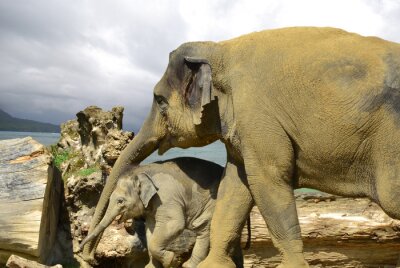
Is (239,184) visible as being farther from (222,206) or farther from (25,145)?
(25,145)

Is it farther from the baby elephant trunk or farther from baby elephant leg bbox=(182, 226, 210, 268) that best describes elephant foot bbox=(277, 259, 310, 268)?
the baby elephant trunk

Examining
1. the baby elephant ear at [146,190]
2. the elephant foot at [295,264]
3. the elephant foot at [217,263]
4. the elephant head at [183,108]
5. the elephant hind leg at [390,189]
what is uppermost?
the elephant head at [183,108]

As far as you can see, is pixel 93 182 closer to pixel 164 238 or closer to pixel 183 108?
pixel 164 238

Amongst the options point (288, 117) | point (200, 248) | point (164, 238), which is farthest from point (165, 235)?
point (288, 117)

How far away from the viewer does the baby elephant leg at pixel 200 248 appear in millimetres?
4094

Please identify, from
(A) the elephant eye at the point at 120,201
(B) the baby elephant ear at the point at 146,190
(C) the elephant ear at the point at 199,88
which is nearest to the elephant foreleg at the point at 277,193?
(C) the elephant ear at the point at 199,88

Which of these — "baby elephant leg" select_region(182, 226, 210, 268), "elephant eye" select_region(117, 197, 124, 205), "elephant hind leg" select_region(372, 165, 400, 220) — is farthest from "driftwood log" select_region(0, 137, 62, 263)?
"elephant hind leg" select_region(372, 165, 400, 220)

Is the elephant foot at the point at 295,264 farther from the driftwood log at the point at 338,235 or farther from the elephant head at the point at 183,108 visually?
the driftwood log at the point at 338,235

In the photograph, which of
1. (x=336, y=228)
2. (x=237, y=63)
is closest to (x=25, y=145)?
(x=237, y=63)

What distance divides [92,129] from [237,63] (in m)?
2.69

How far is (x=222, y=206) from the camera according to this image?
12.3 feet

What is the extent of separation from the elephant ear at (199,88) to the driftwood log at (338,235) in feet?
6.89

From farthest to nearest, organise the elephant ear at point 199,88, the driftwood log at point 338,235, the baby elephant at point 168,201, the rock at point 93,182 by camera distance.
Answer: the driftwood log at point 338,235, the rock at point 93,182, the baby elephant at point 168,201, the elephant ear at point 199,88

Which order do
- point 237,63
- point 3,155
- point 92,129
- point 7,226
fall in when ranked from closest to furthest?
point 237,63 → point 7,226 → point 3,155 → point 92,129
